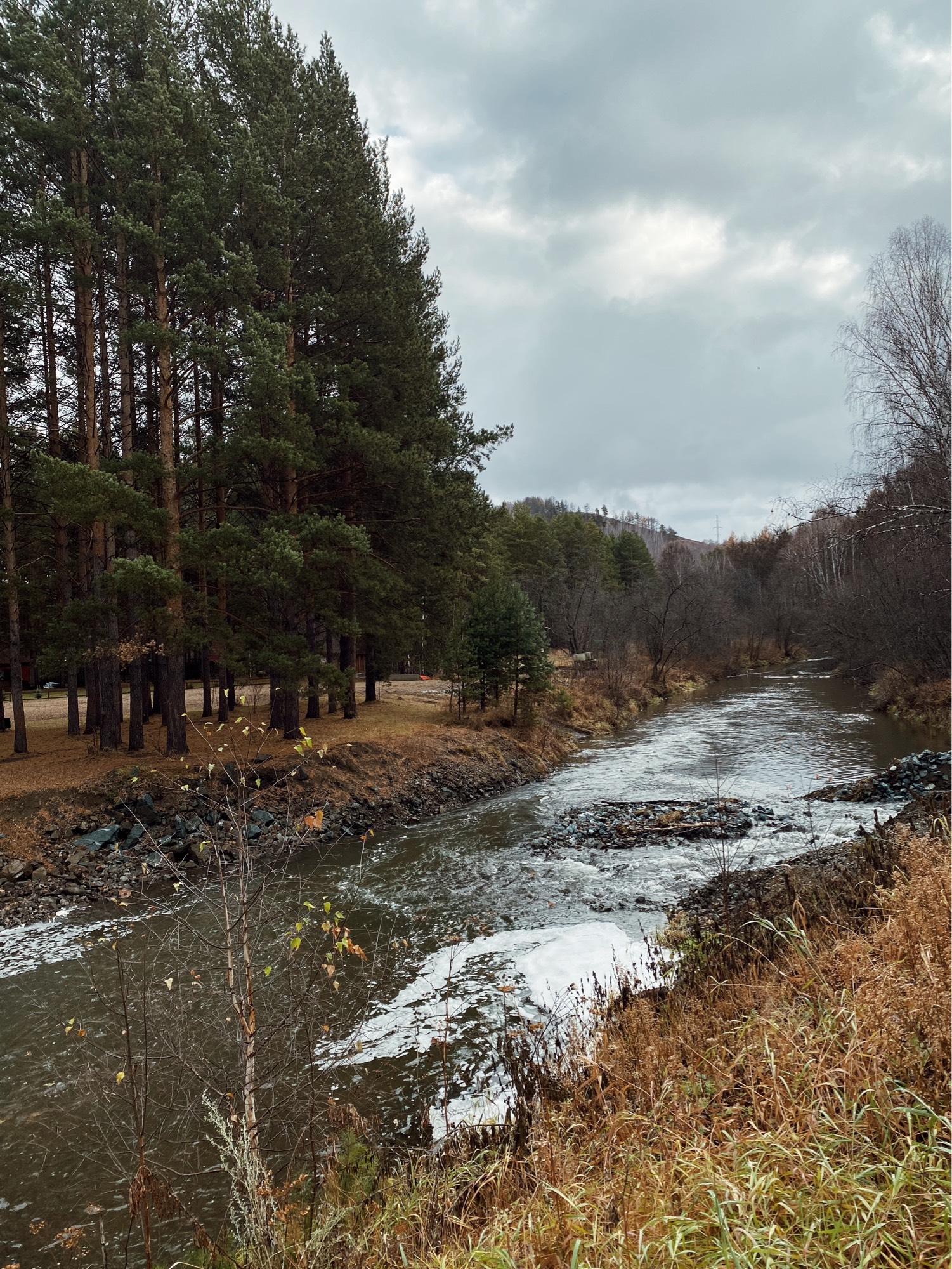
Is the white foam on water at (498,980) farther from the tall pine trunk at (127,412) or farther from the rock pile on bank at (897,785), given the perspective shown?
the tall pine trunk at (127,412)

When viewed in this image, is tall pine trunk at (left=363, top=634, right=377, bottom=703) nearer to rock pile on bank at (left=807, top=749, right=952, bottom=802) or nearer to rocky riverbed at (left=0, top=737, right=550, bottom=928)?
rocky riverbed at (left=0, top=737, right=550, bottom=928)

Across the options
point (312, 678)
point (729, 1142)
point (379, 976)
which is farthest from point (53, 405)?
point (729, 1142)

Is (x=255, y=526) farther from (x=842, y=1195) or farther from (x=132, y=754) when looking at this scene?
(x=842, y=1195)

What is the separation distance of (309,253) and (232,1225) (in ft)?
56.1

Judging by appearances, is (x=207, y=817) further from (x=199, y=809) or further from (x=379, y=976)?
(x=379, y=976)

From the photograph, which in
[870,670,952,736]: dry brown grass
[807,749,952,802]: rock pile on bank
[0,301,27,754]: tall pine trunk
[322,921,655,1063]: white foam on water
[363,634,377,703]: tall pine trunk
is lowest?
[322,921,655,1063]: white foam on water

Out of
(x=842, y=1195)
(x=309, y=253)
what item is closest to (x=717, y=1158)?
(x=842, y=1195)

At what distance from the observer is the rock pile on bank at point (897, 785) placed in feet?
40.9

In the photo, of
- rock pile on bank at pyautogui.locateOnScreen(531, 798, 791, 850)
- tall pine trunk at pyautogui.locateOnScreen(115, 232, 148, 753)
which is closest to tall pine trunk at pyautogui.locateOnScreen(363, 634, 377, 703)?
tall pine trunk at pyautogui.locateOnScreen(115, 232, 148, 753)

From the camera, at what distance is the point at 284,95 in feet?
49.6

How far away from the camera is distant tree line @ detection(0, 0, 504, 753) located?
12.2m

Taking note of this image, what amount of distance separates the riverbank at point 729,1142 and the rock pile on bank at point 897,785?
8.45 metres

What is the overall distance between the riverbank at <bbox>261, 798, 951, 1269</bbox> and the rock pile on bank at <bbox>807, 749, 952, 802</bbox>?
27.7ft

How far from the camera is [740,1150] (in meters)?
2.97
